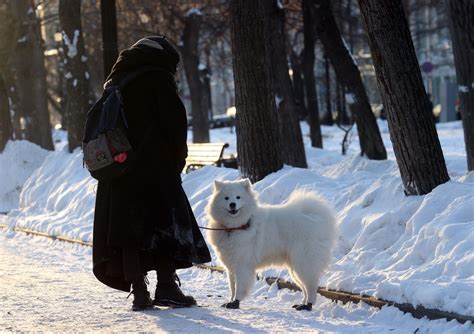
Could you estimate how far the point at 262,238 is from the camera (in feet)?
30.0

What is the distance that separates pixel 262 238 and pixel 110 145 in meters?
1.74

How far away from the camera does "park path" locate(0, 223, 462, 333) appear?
7.76 m

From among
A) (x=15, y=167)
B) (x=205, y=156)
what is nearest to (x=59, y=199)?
(x=205, y=156)

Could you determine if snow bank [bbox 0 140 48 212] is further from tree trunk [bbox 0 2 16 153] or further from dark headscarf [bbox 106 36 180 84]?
dark headscarf [bbox 106 36 180 84]

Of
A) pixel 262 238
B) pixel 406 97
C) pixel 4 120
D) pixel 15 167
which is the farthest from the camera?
pixel 4 120

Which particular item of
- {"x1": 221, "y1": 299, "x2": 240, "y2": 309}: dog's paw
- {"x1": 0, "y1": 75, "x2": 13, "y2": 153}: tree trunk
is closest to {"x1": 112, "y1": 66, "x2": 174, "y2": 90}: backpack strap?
{"x1": 221, "y1": 299, "x2": 240, "y2": 309}: dog's paw

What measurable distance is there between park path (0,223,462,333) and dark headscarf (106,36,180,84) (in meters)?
2.14

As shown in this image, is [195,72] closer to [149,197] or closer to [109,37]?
[109,37]

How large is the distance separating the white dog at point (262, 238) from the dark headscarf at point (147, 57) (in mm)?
1298

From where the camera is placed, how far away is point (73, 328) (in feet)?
25.4

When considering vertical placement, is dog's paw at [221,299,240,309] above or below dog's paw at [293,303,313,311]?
above

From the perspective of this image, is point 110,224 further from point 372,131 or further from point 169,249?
point 372,131

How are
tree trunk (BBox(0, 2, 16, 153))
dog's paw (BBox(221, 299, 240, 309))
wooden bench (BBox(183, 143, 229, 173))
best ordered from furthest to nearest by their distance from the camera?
1. tree trunk (BBox(0, 2, 16, 153))
2. wooden bench (BBox(183, 143, 229, 173))
3. dog's paw (BBox(221, 299, 240, 309))

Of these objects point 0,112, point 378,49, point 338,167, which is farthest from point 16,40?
point 378,49
